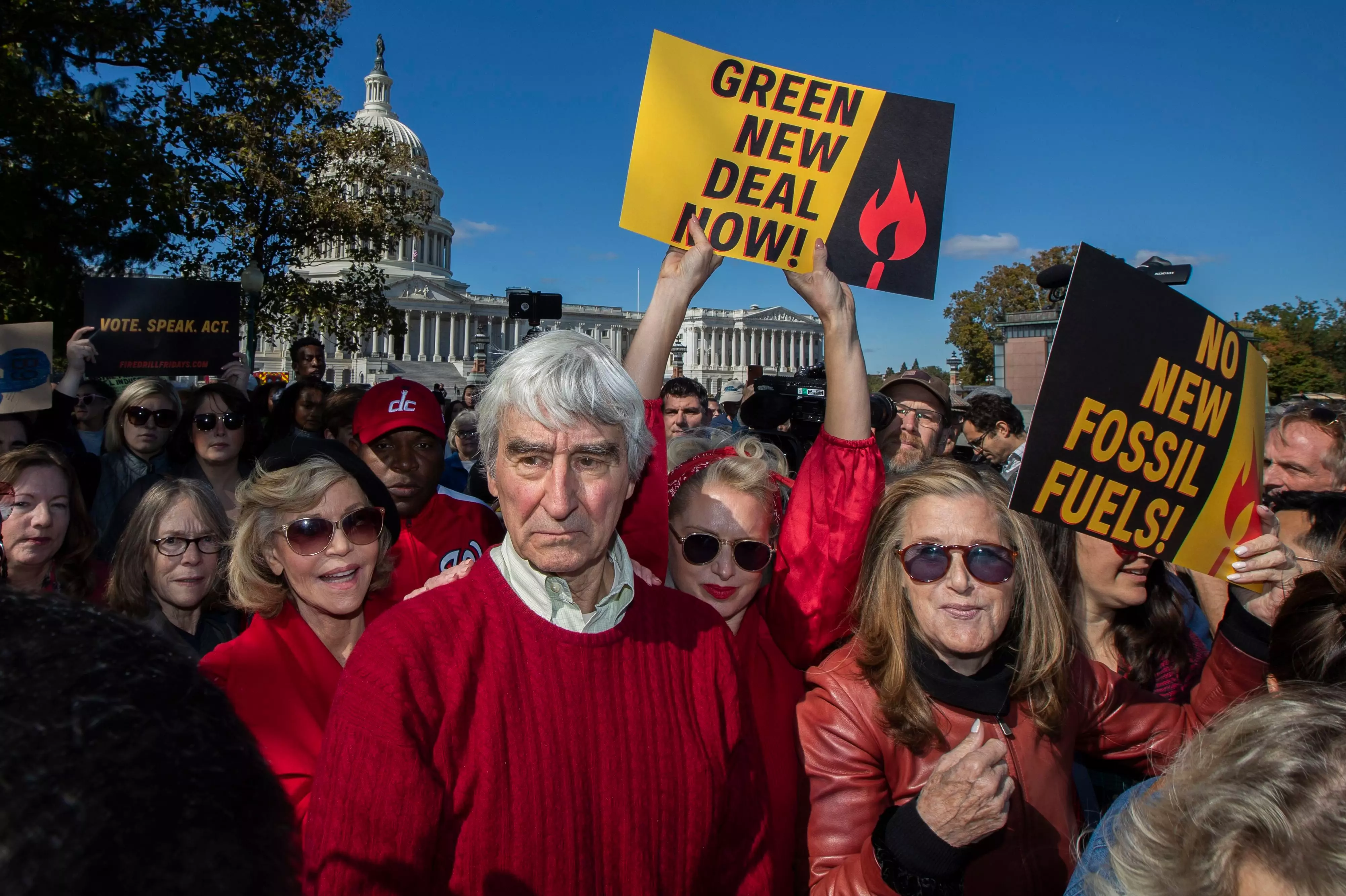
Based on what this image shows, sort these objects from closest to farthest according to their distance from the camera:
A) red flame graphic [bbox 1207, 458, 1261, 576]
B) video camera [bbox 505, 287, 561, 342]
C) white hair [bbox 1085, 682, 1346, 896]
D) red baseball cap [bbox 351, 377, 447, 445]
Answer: white hair [bbox 1085, 682, 1346, 896] → red flame graphic [bbox 1207, 458, 1261, 576] → red baseball cap [bbox 351, 377, 447, 445] → video camera [bbox 505, 287, 561, 342]

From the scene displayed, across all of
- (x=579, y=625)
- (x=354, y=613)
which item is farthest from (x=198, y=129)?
(x=579, y=625)

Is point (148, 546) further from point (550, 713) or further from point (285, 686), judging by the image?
point (550, 713)

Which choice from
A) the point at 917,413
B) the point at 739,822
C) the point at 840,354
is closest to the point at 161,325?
the point at 917,413

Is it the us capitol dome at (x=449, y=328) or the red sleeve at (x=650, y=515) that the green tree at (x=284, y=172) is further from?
the us capitol dome at (x=449, y=328)

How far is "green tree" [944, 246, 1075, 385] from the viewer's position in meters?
42.3

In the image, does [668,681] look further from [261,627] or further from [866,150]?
[866,150]

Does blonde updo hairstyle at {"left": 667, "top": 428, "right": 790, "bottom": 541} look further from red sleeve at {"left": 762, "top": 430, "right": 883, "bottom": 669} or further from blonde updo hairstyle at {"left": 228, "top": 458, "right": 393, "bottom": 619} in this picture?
blonde updo hairstyle at {"left": 228, "top": 458, "right": 393, "bottom": 619}

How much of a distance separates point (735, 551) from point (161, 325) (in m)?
6.16

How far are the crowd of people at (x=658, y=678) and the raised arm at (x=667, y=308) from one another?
0.04 ft

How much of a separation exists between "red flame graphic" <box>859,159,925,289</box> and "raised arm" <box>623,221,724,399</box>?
1.56 feet

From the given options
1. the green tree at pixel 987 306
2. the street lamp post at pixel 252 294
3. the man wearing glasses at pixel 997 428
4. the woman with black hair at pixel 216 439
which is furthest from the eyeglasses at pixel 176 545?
the green tree at pixel 987 306

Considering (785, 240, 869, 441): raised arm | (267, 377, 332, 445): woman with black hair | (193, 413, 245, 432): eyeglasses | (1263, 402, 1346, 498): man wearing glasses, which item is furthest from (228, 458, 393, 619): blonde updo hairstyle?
(1263, 402, 1346, 498): man wearing glasses

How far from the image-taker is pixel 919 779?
79.5 inches

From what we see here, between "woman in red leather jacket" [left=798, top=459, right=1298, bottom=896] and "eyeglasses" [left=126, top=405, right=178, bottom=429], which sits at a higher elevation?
"eyeglasses" [left=126, top=405, right=178, bottom=429]
